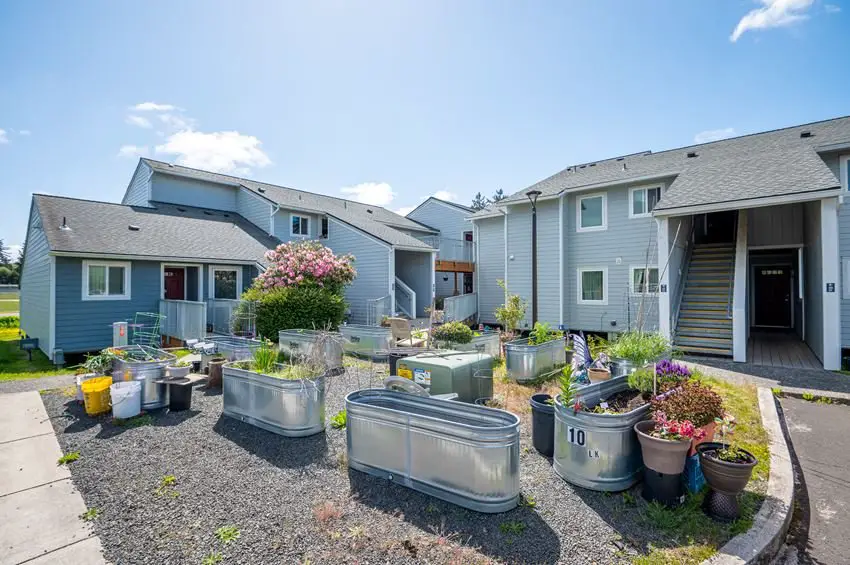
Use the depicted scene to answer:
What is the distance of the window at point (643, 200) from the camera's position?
530 inches

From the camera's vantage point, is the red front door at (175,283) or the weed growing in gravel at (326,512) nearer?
the weed growing in gravel at (326,512)

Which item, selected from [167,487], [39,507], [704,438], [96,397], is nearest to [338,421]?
[167,487]

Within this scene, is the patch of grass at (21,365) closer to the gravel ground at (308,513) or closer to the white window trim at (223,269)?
the white window trim at (223,269)

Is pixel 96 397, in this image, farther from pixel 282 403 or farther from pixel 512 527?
pixel 512 527

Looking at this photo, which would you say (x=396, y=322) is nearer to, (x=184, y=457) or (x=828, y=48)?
(x=184, y=457)

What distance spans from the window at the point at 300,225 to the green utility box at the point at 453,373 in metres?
15.4

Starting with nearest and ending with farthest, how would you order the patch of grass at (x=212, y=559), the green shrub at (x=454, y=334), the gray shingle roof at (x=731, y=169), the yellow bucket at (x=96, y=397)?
the patch of grass at (x=212, y=559), the yellow bucket at (x=96, y=397), the green shrub at (x=454, y=334), the gray shingle roof at (x=731, y=169)

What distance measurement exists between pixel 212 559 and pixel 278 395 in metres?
2.40

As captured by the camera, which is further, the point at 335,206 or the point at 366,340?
the point at 335,206

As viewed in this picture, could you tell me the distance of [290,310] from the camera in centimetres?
1205

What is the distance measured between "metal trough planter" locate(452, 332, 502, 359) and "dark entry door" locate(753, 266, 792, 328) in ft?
41.3

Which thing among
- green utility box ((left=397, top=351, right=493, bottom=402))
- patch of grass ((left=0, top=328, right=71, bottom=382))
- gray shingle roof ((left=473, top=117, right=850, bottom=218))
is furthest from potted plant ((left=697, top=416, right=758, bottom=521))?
patch of grass ((left=0, top=328, right=71, bottom=382))

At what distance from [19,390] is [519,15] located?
1315cm

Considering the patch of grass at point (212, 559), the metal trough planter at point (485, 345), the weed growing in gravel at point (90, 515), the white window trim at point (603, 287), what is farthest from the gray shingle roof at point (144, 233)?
the white window trim at point (603, 287)
